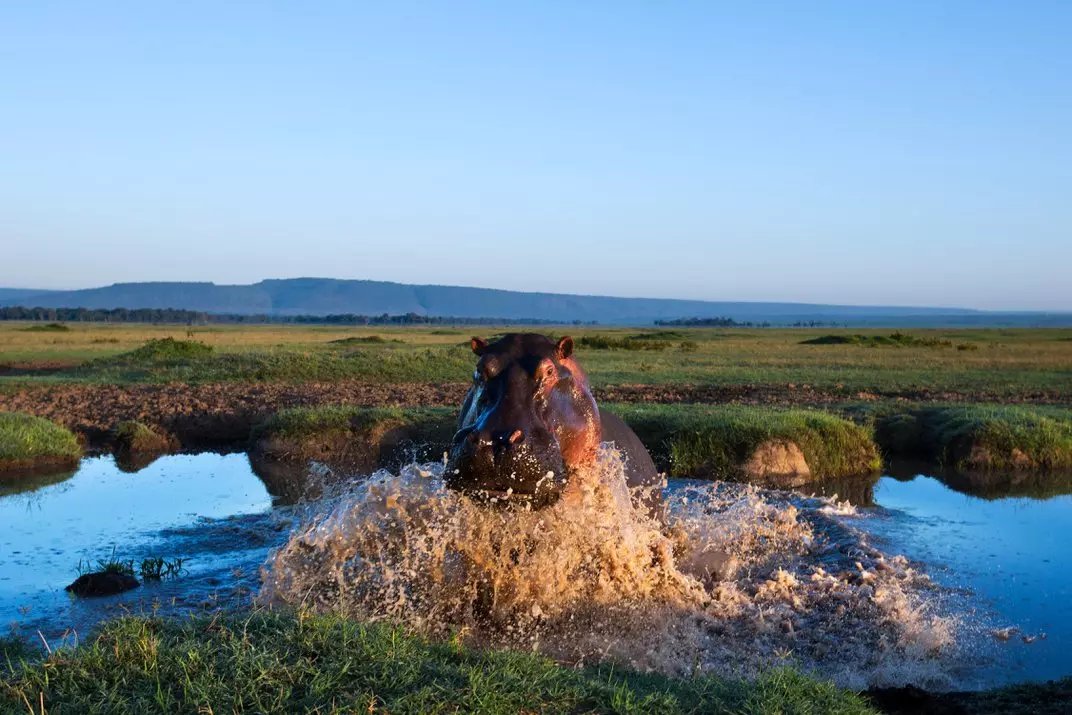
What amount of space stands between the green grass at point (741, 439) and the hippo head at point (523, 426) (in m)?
5.51

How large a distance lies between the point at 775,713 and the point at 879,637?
8.23ft

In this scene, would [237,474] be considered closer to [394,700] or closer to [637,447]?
[637,447]

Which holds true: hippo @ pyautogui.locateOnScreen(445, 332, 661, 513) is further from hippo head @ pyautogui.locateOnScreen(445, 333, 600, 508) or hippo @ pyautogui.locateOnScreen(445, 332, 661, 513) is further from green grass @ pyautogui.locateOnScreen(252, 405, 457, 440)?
green grass @ pyautogui.locateOnScreen(252, 405, 457, 440)

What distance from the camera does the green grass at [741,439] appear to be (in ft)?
38.9

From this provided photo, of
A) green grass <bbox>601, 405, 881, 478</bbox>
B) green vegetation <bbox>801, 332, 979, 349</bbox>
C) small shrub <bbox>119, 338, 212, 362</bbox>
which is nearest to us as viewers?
green grass <bbox>601, 405, 881, 478</bbox>

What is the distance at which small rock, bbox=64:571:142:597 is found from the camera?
650cm

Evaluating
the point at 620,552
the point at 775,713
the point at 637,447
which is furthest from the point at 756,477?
the point at 775,713

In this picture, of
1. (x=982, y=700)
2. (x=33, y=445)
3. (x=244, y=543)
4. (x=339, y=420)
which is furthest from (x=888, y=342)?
(x=982, y=700)

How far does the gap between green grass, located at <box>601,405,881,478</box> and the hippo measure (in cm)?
487

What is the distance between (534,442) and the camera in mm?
5570

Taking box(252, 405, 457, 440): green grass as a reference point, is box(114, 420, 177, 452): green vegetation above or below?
below

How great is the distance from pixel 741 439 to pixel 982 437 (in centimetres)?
365

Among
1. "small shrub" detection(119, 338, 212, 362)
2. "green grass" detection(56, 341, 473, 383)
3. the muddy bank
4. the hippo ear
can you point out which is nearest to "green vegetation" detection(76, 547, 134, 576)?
the hippo ear

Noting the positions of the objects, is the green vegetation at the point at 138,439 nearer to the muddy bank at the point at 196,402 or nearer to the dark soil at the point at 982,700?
the muddy bank at the point at 196,402
